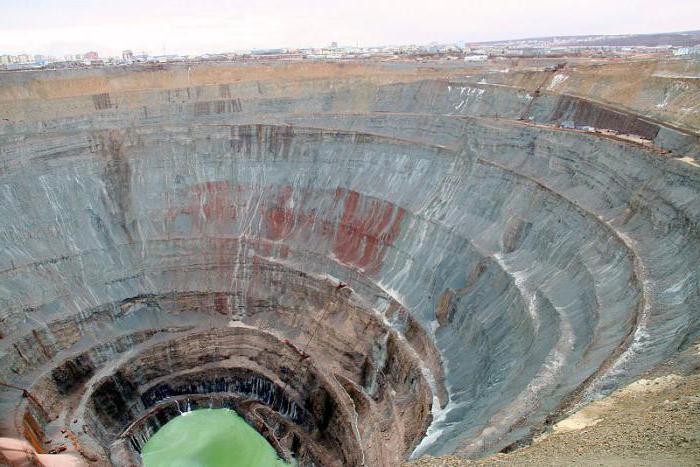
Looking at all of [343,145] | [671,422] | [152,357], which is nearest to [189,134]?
[343,145]

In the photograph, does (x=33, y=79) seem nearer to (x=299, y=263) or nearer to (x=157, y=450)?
(x=299, y=263)

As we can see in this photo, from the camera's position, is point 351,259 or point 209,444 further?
point 351,259

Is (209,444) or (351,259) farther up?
(351,259)

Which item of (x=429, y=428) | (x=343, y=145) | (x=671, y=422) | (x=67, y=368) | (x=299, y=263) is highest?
(x=343, y=145)

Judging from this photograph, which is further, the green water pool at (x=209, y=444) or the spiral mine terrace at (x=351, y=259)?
the green water pool at (x=209, y=444)

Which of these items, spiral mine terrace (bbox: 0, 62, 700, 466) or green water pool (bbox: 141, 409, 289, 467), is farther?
green water pool (bbox: 141, 409, 289, 467)
